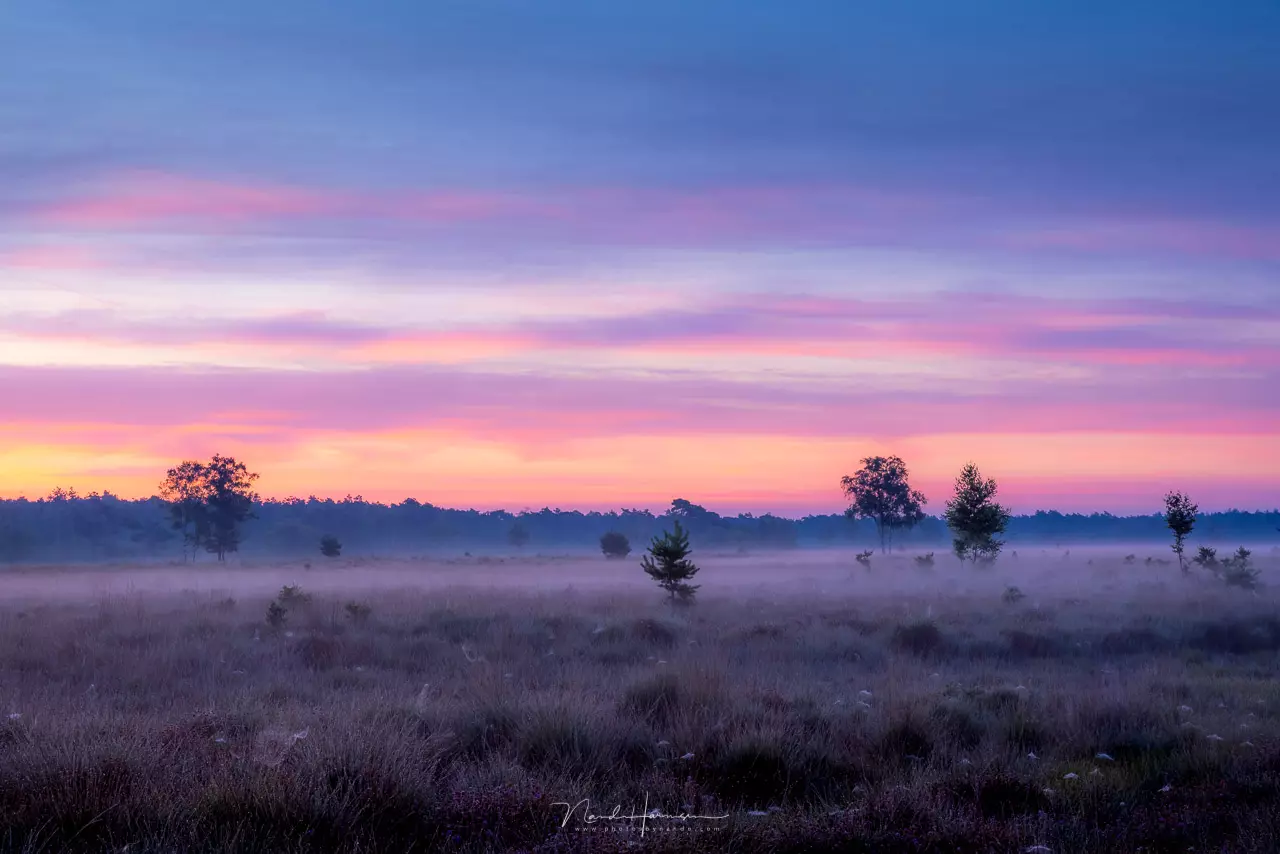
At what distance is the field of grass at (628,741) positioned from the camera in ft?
21.9

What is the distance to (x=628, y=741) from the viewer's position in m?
9.60

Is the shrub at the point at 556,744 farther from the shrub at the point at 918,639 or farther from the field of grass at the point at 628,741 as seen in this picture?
the shrub at the point at 918,639

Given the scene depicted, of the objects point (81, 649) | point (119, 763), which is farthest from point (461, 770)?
point (81, 649)

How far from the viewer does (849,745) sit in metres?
9.96

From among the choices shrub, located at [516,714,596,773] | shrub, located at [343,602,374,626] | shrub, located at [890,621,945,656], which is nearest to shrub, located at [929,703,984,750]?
shrub, located at [516,714,596,773]

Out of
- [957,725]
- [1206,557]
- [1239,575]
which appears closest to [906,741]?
[957,725]

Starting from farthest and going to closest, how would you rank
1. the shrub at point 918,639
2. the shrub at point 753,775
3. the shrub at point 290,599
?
1. the shrub at point 290,599
2. the shrub at point 918,639
3. the shrub at point 753,775

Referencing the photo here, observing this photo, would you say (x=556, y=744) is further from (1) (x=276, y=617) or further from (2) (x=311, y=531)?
(2) (x=311, y=531)

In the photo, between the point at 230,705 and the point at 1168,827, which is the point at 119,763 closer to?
the point at 230,705

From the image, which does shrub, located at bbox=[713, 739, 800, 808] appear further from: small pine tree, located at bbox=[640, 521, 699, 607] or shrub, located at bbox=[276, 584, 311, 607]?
small pine tree, located at bbox=[640, 521, 699, 607]

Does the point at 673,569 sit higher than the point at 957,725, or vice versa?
the point at 673,569

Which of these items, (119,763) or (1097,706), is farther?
(1097,706)

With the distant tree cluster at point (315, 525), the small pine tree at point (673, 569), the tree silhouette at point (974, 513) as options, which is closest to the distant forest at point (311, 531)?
the distant tree cluster at point (315, 525)

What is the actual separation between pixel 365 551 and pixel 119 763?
169173 mm
